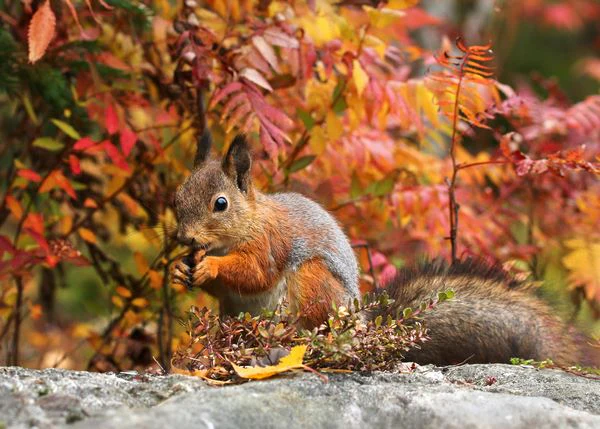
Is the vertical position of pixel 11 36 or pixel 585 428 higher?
pixel 11 36

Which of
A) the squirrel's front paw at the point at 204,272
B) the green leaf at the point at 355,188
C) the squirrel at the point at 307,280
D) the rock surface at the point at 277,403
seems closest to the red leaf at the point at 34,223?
the squirrel at the point at 307,280

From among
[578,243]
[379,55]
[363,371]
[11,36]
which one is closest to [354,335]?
[363,371]

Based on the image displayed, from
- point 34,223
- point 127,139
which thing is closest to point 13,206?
point 34,223

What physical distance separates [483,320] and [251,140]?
4.87 feet

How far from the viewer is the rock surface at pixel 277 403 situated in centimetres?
209

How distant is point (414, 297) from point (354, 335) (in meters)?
0.79

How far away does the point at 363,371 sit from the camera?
2.63 meters

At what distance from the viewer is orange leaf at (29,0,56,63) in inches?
119

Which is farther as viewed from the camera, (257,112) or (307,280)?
(257,112)

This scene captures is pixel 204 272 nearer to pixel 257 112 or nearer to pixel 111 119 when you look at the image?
pixel 257 112

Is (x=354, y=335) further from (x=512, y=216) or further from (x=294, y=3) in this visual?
(x=512, y=216)

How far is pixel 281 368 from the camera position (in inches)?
97.0

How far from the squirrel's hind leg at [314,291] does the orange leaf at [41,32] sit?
1.10m

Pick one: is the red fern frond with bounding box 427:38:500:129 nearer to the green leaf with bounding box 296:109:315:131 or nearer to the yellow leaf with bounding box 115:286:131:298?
the green leaf with bounding box 296:109:315:131
